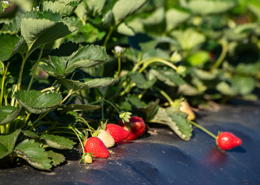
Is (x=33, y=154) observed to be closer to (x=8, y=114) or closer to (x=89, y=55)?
(x=8, y=114)

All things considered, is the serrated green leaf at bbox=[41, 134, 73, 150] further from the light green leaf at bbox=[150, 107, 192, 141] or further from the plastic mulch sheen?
the light green leaf at bbox=[150, 107, 192, 141]

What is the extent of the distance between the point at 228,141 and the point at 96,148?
22.4 inches

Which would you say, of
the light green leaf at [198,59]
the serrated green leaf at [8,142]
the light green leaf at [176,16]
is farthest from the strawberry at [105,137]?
the light green leaf at [198,59]

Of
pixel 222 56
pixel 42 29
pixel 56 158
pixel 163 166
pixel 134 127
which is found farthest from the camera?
pixel 222 56

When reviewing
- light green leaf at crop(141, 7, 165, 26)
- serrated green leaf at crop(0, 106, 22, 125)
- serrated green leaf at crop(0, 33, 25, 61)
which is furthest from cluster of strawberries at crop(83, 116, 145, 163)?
light green leaf at crop(141, 7, 165, 26)

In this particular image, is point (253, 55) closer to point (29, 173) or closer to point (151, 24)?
point (151, 24)

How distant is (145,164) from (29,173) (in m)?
0.35

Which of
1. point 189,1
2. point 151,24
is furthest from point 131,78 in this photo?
point 189,1

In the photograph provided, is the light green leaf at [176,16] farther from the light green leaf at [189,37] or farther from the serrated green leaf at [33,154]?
the serrated green leaf at [33,154]

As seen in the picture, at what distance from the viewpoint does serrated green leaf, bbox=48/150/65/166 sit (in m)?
0.82

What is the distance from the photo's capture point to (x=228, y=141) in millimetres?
1182

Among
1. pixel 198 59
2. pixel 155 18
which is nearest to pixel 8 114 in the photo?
pixel 155 18

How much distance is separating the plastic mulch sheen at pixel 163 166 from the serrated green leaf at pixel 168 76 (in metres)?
0.23

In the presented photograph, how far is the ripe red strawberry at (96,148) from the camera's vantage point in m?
0.90
